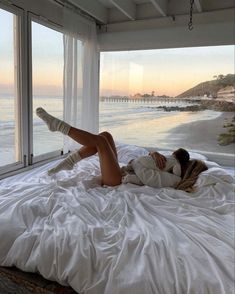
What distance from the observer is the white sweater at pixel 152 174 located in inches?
80.7

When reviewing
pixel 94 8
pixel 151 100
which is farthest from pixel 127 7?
pixel 151 100

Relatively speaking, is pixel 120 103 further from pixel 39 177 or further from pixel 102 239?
pixel 102 239

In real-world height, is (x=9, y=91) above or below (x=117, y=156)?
above

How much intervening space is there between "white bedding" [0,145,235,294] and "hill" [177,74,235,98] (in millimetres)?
1842

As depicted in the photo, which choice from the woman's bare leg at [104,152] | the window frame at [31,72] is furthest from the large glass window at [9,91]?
the woman's bare leg at [104,152]

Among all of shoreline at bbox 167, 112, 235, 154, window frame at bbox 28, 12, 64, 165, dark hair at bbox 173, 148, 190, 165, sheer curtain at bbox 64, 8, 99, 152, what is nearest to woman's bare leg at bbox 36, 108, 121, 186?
dark hair at bbox 173, 148, 190, 165

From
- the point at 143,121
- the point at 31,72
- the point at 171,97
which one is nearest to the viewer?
the point at 31,72

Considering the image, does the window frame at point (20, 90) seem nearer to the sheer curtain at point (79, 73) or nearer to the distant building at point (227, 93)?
the sheer curtain at point (79, 73)

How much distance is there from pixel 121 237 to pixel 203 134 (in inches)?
102

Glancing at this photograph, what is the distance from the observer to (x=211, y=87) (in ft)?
11.1

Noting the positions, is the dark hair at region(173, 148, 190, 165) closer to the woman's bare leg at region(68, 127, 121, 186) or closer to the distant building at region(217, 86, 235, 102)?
the woman's bare leg at region(68, 127, 121, 186)

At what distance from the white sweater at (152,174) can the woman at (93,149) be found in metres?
0.05

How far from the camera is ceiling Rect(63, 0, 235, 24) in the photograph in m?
2.95

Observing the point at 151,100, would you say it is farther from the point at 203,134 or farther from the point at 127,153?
the point at 127,153
